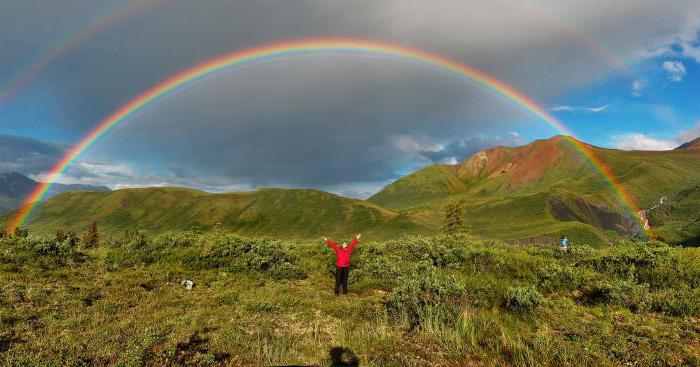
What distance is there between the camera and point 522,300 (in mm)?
12219

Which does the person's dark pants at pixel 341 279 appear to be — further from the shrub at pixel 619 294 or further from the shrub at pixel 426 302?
the shrub at pixel 619 294

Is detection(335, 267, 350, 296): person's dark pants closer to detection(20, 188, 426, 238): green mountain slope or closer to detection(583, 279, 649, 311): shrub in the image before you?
detection(583, 279, 649, 311): shrub

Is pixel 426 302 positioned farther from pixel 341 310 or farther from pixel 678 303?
pixel 678 303

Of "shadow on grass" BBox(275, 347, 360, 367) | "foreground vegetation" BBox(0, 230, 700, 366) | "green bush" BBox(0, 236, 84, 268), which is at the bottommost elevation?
"shadow on grass" BBox(275, 347, 360, 367)

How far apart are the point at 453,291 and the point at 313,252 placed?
13862mm

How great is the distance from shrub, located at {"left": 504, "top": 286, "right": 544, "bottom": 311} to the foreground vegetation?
2.0 inches

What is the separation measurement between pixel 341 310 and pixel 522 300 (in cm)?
642

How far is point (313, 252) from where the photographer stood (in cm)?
2566

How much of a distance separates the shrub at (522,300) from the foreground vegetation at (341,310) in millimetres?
52

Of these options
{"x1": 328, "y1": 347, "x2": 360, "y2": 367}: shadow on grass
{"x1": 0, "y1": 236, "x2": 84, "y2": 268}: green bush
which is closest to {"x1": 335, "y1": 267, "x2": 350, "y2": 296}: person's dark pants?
{"x1": 328, "y1": 347, "x2": 360, "y2": 367}: shadow on grass

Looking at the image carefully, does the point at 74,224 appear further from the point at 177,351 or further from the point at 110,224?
the point at 177,351

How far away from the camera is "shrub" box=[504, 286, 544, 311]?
12.2 meters

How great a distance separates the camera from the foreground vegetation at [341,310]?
8508mm

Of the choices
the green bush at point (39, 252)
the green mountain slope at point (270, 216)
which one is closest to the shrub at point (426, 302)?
the green bush at point (39, 252)
